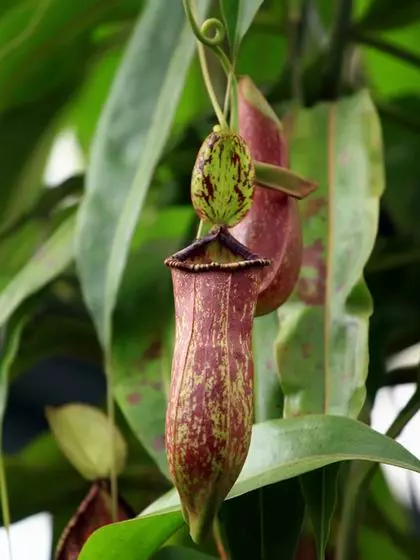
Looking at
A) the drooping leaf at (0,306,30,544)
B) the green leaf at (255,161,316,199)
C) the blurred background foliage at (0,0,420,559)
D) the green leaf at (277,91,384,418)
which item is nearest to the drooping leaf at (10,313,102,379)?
the blurred background foliage at (0,0,420,559)

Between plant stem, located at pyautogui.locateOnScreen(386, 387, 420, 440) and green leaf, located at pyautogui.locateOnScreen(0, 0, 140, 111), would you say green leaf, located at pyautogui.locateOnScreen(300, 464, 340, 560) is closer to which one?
plant stem, located at pyautogui.locateOnScreen(386, 387, 420, 440)

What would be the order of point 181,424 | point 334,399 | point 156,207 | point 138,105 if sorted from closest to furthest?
point 181,424, point 334,399, point 138,105, point 156,207

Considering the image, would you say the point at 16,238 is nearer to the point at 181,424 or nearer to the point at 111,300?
the point at 111,300

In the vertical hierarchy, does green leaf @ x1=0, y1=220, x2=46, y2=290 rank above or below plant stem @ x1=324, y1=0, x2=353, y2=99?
below

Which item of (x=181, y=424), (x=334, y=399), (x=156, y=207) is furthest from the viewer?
(x=156, y=207)

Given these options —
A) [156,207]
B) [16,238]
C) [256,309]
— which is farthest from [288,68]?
[256,309]

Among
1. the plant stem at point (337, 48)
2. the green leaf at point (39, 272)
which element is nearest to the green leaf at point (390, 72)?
the plant stem at point (337, 48)

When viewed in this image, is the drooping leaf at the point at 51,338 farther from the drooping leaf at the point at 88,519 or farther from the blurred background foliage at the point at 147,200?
the drooping leaf at the point at 88,519
